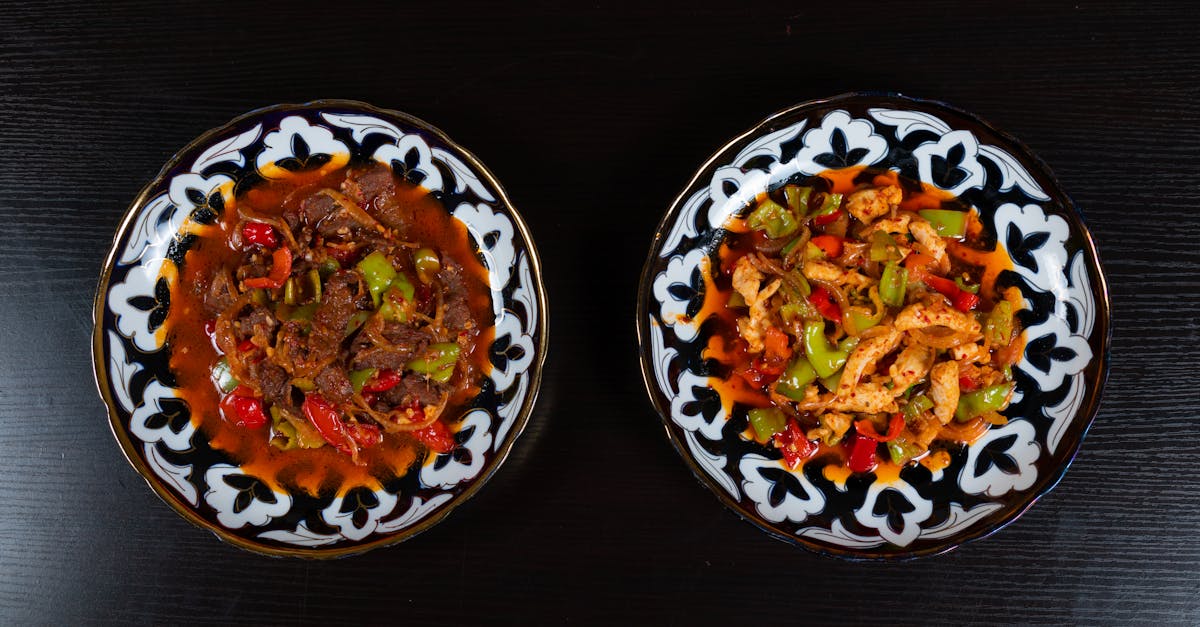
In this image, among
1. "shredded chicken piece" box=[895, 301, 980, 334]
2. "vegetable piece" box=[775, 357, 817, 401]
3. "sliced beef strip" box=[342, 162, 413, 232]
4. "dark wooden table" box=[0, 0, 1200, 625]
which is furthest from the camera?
"dark wooden table" box=[0, 0, 1200, 625]

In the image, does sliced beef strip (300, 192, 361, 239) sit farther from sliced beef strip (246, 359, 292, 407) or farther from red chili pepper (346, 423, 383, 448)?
red chili pepper (346, 423, 383, 448)

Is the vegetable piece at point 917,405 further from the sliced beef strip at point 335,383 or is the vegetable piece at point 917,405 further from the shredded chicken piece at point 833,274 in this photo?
the sliced beef strip at point 335,383

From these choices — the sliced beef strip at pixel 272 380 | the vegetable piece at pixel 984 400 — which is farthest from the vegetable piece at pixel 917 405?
the sliced beef strip at pixel 272 380

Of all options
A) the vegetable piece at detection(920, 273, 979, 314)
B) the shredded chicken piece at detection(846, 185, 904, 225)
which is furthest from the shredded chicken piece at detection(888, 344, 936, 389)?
the shredded chicken piece at detection(846, 185, 904, 225)

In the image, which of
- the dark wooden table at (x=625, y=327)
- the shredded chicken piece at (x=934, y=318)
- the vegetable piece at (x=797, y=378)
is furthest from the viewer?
the dark wooden table at (x=625, y=327)

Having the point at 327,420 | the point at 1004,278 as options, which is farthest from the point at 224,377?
the point at 1004,278

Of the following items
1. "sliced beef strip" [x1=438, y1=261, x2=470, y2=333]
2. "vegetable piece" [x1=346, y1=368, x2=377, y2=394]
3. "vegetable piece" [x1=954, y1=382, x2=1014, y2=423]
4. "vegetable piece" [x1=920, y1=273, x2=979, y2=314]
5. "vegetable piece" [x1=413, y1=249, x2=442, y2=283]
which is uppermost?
"vegetable piece" [x1=920, y1=273, x2=979, y2=314]

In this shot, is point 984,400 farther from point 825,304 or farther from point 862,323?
point 825,304
